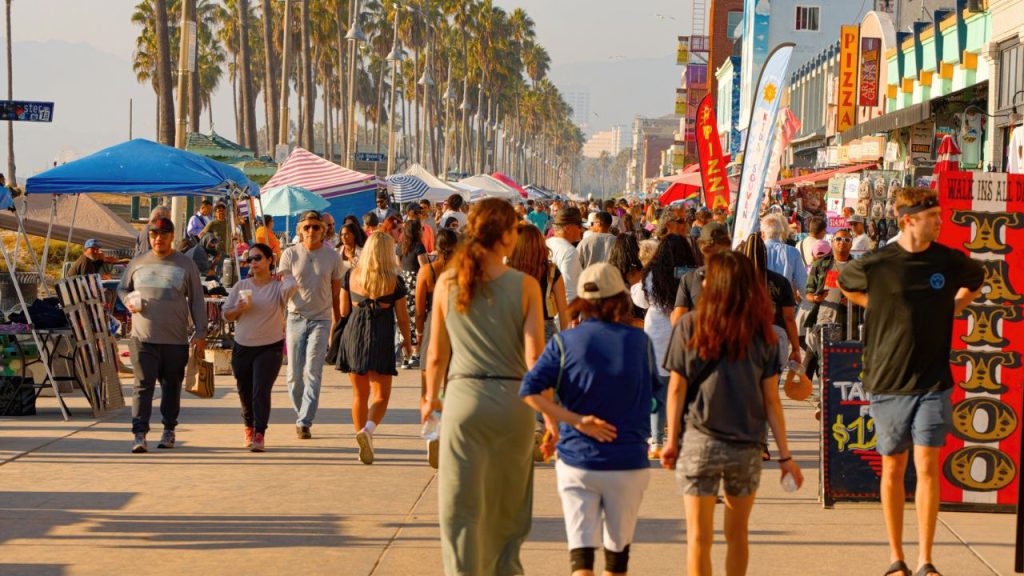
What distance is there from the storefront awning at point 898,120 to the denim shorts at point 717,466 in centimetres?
2682

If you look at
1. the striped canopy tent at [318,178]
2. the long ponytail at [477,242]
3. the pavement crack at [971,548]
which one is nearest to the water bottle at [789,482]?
the long ponytail at [477,242]

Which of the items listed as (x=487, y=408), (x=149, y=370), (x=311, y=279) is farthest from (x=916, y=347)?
(x=149, y=370)

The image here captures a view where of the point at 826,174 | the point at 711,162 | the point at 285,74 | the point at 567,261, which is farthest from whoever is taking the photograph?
the point at 285,74

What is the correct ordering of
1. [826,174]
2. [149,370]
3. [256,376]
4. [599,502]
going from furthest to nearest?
[826,174]
[256,376]
[149,370]
[599,502]

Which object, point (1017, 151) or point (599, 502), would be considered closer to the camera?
point (599, 502)

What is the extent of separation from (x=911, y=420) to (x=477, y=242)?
7.86 feet

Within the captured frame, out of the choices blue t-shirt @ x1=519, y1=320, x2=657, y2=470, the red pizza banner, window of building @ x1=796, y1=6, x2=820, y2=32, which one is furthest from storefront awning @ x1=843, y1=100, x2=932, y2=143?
window of building @ x1=796, y1=6, x2=820, y2=32

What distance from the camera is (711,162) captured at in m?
17.0

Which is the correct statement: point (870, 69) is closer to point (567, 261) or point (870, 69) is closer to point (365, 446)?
point (567, 261)

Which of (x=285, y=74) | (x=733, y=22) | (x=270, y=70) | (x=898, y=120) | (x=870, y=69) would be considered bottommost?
(x=898, y=120)

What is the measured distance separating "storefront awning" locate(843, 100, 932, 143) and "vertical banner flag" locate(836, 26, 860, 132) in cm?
393

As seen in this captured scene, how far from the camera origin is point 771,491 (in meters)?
8.83

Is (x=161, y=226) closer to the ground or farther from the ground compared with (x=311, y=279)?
farther from the ground

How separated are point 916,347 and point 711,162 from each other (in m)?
10.7
